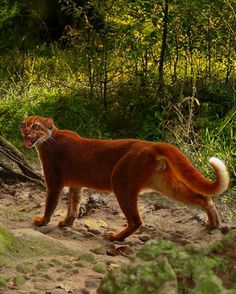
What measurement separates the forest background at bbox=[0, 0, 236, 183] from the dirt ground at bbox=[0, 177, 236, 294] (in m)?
1.46

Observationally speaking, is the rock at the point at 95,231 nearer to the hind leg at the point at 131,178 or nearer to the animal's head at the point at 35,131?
the hind leg at the point at 131,178

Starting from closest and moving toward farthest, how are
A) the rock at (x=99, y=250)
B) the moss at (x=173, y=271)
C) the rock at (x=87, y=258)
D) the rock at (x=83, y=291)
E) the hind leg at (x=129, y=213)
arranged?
1. the moss at (x=173, y=271)
2. the rock at (x=83, y=291)
3. the rock at (x=87, y=258)
4. the rock at (x=99, y=250)
5. the hind leg at (x=129, y=213)

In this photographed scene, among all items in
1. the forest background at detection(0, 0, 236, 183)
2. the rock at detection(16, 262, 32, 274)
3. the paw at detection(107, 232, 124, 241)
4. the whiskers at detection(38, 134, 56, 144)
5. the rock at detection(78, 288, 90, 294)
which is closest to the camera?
the rock at detection(78, 288, 90, 294)

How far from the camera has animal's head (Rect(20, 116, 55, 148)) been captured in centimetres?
528

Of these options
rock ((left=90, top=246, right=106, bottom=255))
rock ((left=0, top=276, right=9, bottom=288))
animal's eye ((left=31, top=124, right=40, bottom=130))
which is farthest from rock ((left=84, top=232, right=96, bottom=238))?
rock ((left=0, top=276, right=9, bottom=288))

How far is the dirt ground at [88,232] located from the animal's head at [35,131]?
25.1 inches

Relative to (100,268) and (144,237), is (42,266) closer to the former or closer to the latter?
(100,268)

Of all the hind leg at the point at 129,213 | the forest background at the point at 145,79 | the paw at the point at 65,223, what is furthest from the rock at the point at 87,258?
the forest background at the point at 145,79

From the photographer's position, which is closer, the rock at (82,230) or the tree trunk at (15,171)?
the rock at (82,230)

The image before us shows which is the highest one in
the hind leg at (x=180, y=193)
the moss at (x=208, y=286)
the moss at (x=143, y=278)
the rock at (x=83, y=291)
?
the moss at (x=208, y=286)

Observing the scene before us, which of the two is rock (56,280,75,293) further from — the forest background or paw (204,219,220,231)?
the forest background

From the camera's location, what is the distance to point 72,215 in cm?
540

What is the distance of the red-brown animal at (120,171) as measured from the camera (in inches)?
196

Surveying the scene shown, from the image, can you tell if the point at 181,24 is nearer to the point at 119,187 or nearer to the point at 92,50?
the point at 92,50
